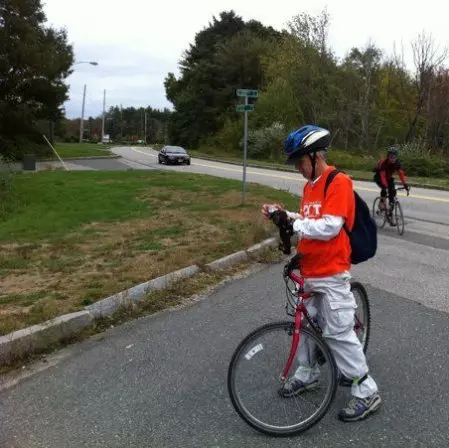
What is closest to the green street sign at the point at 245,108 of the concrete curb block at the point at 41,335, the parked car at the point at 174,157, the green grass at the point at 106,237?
the green grass at the point at 106,237

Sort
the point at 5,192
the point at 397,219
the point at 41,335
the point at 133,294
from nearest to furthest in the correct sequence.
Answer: the point at 41,335 → the point at 133,294 → the point at 397,219 → the point at 5,192

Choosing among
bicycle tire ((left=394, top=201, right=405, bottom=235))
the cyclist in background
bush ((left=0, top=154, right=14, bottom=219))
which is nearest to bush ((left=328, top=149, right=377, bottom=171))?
bush ((left=0, top=154, right=14, bottom=219))

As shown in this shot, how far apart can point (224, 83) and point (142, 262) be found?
2470 inches

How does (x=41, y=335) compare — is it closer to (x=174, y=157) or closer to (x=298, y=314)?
(x=298, y=314)

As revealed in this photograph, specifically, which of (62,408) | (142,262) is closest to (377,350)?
(62,408)

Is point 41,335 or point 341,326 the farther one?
point 41,335

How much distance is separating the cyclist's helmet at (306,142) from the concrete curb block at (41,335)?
2875 millimetres

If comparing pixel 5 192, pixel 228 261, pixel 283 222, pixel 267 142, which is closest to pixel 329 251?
pixel 283 222

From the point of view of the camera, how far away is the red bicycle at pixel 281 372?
3.46 metres

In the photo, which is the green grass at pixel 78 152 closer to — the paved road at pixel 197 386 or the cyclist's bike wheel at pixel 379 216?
the cyclist's bike wheel at pixel 379 216

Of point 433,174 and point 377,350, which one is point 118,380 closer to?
point 377,350

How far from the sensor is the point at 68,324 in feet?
17.1

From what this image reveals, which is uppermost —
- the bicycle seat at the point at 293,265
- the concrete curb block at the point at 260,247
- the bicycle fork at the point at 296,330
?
the bicycle seat at the point at 293,265

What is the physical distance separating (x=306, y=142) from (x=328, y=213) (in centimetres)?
45
